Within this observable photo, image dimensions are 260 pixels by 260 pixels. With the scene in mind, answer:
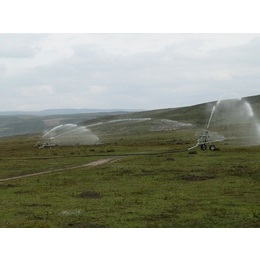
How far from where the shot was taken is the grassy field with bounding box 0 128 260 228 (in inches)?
803

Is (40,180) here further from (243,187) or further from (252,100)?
(252,100)

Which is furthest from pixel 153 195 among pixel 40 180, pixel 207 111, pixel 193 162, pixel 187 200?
pixel 207 111

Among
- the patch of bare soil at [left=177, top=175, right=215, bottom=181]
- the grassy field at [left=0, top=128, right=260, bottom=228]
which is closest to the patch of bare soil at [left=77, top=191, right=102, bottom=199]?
the grassy field at [left=0, top=128, right=260, bottom=228]

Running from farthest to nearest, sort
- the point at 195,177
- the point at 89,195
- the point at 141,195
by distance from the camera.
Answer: the point at 195,177 → the point at 89,195 → the point at 141,195

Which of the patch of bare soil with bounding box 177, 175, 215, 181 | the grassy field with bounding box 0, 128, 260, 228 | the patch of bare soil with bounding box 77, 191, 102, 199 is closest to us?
the grassy field with bounding box 0, 128, 260, 228

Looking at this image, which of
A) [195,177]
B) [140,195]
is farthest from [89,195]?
[195,177]

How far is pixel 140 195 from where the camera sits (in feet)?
91.6

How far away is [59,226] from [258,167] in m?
24.5

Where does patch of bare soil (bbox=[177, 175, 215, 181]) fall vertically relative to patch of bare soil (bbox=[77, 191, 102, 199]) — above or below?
below

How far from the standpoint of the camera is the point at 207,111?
7515 inches

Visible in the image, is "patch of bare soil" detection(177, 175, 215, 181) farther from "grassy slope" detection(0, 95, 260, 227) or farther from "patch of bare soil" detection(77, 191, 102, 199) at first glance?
"patch of bare soil" detection(77, 191, 102, 199)

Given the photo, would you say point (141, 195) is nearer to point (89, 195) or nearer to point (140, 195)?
point (140, 195)

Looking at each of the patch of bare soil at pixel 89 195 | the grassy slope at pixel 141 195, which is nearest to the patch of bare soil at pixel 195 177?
the grassy slope at pixel 141 195

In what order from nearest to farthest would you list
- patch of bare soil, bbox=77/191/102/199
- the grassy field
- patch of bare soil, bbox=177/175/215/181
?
the grassy field < patch of bare soil, bbox=77/191/102/199 < patch of bare soil, bbox=177/175/215/181
